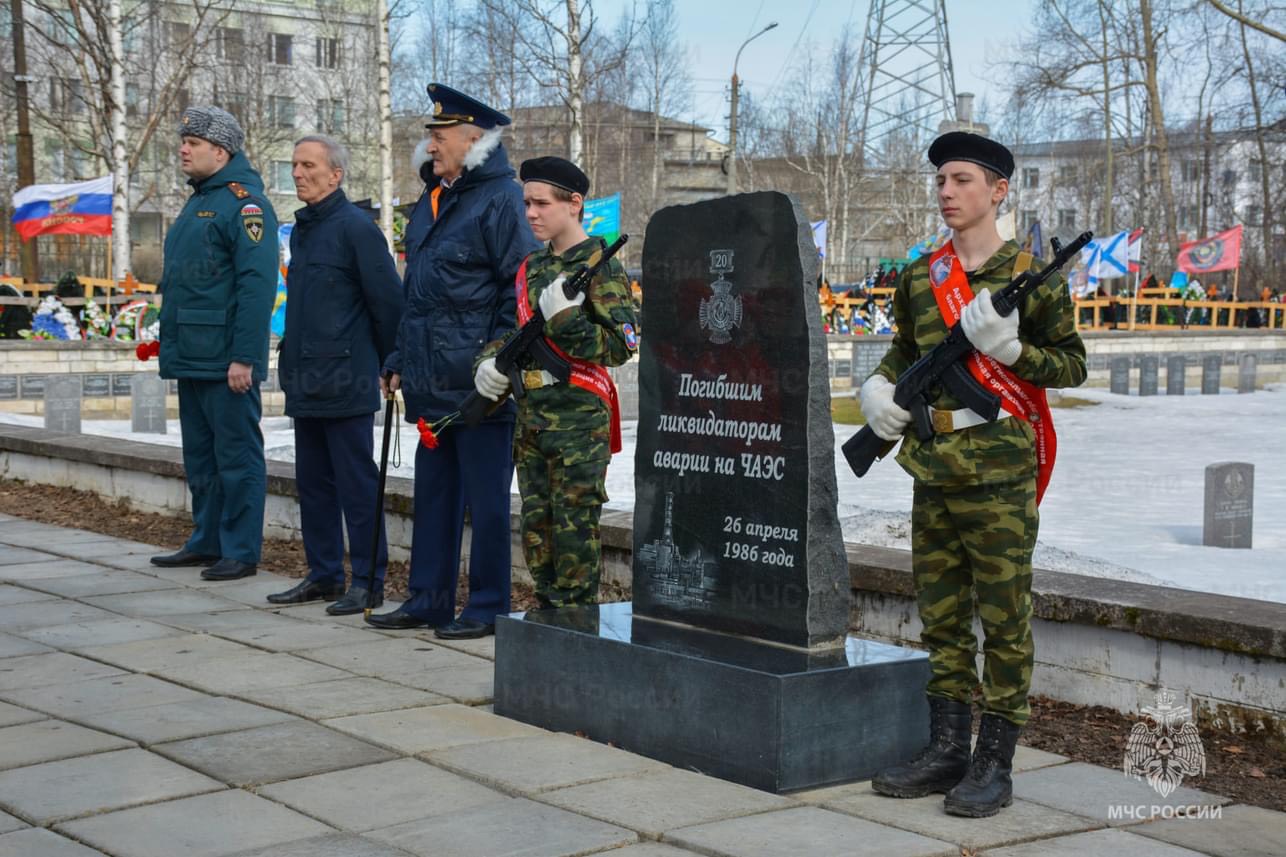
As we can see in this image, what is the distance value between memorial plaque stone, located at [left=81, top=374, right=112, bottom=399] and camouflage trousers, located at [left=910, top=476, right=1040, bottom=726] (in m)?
18.2

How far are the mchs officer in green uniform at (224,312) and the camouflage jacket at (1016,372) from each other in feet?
14.3

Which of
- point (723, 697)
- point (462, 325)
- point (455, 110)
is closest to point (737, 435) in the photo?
point (723, 697)

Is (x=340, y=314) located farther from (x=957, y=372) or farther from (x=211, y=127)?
(x=957, y=372)

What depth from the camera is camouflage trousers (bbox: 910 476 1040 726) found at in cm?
446

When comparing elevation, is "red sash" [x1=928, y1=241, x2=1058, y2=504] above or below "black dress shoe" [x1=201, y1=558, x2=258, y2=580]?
above

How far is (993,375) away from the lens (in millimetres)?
4449

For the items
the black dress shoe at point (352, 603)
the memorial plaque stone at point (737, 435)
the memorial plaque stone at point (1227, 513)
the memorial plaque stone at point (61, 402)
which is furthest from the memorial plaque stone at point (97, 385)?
the memorial plaque stone at point (737, 435)

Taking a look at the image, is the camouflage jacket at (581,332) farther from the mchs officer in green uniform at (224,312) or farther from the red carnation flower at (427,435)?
the mchs officer in green uniform at (224,312)

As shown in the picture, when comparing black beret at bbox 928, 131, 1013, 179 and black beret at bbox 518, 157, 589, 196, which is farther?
black beret at bbox 518, 157, 589, 196

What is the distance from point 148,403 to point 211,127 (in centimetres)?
1029

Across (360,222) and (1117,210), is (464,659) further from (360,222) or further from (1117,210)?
(1117,210)

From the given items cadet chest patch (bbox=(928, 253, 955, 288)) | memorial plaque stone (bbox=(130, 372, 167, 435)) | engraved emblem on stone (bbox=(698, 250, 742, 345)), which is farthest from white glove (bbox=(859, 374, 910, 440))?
memorial plaque stone (bbox=(130, 372, 167, 435))

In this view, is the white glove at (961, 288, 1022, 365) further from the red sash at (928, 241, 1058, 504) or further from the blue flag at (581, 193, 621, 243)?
the blue flag at (581, 193, 621, 243)

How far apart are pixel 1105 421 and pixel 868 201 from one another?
42471 millimetres
